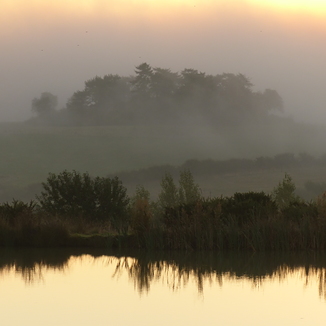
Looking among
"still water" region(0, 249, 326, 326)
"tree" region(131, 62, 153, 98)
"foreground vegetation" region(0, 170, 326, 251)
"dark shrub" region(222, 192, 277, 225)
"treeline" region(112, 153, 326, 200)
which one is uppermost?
"tree" region(131, 62, 153, 98)

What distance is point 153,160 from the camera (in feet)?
279

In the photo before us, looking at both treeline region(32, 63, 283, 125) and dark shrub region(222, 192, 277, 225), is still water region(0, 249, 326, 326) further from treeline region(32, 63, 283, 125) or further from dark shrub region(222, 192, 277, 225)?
treeline region(32, 63, 283, 125)

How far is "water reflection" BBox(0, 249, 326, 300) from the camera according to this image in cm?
1323

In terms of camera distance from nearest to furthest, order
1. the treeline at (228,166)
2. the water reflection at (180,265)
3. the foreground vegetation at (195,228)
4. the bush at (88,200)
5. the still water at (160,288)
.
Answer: the still water at (160,288) < the water reflection at (180,265) < the foreground vegetation at (195,228) < the bush at (88,200) < the treeline at (228,166)

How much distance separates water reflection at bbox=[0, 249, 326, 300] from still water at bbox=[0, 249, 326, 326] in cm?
2

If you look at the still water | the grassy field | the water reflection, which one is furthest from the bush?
the grassy field

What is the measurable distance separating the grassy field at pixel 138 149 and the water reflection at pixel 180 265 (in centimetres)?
5211

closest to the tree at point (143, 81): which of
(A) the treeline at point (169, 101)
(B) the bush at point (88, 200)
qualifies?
(A) the treeline at point (169, 101)

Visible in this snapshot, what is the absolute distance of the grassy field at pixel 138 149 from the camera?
75.7 m

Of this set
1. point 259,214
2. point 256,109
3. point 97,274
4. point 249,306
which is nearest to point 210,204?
point 259,214

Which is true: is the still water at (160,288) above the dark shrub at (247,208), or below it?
below

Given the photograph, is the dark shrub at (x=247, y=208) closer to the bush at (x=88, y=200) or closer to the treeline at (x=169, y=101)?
the bush at (x=88, y=200)

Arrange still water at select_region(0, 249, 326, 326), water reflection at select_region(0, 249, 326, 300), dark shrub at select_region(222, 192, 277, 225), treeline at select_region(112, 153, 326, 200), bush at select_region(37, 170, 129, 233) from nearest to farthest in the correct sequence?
1. still water at select_region(0, 249, 326, 326)
2. water reflection at select_region(0, 249, 326, 300)
3. dark shrub at select_region(222, 192, 277, 225)
4. bush at select_region(37, 170, 129, 233)
5. treeline at select_region(112, 153, 326, 200)

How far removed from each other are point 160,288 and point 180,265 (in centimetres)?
304
